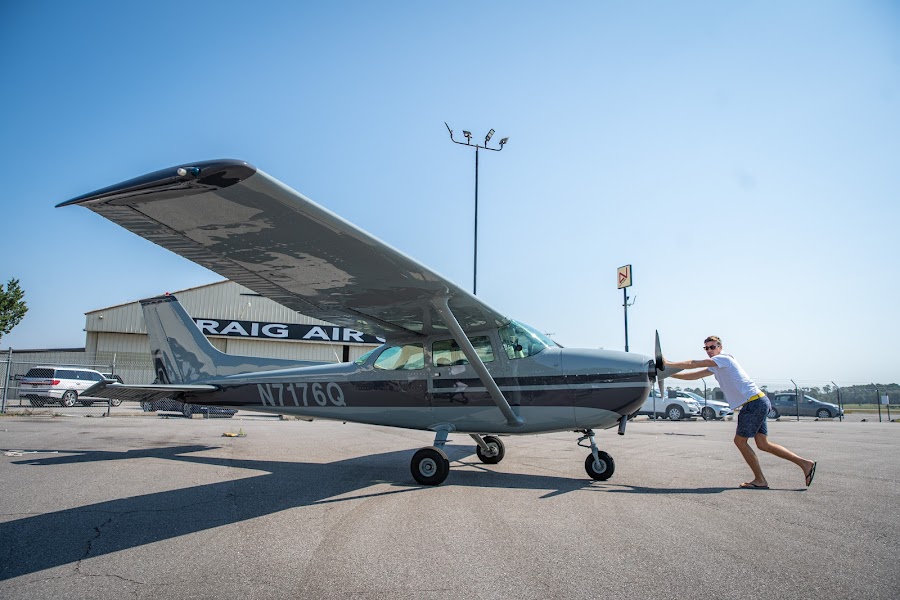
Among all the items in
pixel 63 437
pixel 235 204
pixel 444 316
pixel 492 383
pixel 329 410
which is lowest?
pixel 63 437

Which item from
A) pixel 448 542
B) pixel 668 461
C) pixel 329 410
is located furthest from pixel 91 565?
pixel 668 461

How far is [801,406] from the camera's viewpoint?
3109 cm

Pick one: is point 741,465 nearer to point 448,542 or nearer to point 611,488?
point 611,488

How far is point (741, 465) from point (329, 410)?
21.3 feet

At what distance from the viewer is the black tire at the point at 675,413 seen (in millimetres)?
27344

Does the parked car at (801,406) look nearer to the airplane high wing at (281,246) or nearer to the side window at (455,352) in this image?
the side window at (455,352)

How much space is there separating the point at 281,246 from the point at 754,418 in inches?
231

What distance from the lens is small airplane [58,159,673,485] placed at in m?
4.36

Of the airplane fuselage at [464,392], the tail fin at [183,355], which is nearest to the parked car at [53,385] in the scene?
the tail fin at [183,355]

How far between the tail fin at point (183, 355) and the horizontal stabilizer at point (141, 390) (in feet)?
1.13

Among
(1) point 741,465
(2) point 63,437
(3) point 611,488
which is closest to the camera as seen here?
(3) point 611,488

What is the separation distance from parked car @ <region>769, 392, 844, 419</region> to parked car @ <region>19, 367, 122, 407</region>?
120 ft

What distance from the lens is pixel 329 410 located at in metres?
8.12

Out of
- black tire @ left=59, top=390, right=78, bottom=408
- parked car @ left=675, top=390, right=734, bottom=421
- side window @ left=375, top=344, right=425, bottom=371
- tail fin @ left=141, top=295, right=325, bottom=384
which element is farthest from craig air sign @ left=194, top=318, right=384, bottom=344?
side window @ left=375, top=344, right=425, bottom=371
